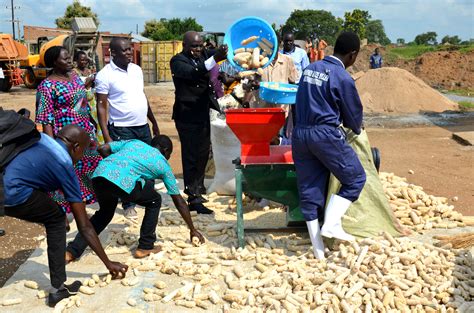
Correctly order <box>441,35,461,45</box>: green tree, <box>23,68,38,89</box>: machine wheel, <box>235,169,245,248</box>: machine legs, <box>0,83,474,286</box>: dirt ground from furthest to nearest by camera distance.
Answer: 1. <box>441,35,461,45</box>: green tree
2. <box>23,68,38,89</box>: machine wheel
3. <box>0,83,474,286</box>: dirt ground
4. <box>235,169,245,248</box>: machine legs

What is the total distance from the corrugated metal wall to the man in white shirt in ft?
75.5

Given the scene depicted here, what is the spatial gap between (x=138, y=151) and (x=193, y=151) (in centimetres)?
158

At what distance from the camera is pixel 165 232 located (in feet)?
17.8

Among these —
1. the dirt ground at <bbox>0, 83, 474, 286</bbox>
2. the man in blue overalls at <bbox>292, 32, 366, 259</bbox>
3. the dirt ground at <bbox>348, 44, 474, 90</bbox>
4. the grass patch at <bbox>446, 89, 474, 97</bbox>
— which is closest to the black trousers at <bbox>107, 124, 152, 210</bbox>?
the dirt ground at <bbox>0, 83, 474, 286</bbox>

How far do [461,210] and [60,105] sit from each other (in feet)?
14.6

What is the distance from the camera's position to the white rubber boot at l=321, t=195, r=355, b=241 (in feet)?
14.5

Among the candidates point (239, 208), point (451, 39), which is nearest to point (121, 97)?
point (239, 208)

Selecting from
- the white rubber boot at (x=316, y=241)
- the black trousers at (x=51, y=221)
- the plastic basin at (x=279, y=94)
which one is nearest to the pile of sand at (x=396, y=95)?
the plastic basin at (x=279, y=94)

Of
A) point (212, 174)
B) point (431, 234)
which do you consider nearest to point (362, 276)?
point (431, 234)

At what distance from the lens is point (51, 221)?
151 inches

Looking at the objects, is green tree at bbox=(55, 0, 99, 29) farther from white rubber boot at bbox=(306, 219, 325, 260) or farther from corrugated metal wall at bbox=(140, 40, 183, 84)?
white rubber boot at bbox=(306, 219, 325, 260)

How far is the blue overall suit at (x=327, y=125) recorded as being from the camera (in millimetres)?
4277

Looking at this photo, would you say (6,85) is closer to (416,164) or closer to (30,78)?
(30,78)

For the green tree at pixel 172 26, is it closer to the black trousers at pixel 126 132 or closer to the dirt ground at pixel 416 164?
the dirt ground at pixel 416 164
